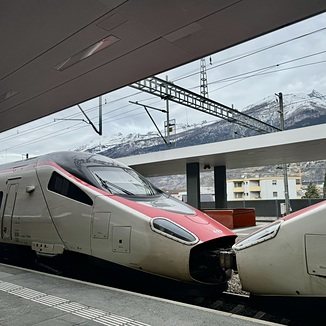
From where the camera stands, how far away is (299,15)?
3.15m

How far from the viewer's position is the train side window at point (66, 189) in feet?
19.2

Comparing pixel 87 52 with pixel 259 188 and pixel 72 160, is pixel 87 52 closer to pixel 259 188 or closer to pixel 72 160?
pixel 72 160

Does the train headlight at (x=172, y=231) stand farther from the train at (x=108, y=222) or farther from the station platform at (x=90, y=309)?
the station platform at (x=90, y=309)

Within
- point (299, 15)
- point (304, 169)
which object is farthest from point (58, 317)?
point (304, 169)

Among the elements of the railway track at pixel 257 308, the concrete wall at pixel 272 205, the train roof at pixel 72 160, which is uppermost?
the train roof at pixel 72 160

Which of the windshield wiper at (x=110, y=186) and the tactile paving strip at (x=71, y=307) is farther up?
the windshield wiper at (x=110, y=186)

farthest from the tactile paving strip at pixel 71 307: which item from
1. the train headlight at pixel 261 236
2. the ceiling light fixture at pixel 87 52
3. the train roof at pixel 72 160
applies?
the ceiling light fixture at pixel 87 52

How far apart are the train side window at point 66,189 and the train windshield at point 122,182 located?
0.36 m

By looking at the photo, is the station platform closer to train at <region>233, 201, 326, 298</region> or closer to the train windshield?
train at <region>233, 201, 326, 298</region>

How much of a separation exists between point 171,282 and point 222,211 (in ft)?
37.7

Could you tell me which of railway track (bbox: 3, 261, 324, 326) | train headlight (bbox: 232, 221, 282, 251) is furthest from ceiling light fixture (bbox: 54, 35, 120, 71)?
railway track (bbox: 3, 261, 324, 326)

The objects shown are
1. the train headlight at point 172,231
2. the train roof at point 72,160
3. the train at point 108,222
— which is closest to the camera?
the train headlight at point 172,231

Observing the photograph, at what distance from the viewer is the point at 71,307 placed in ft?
12.7

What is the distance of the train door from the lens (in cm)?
752
